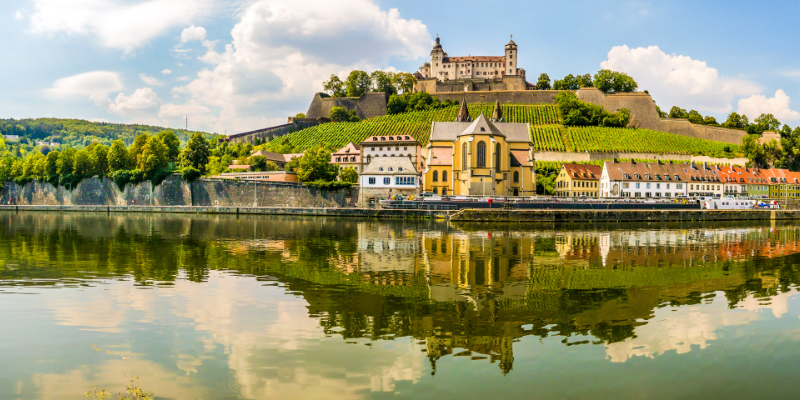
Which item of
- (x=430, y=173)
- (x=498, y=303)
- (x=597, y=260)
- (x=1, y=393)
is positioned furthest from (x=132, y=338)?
(x=430, y=173)

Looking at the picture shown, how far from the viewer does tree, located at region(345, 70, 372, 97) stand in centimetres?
10269

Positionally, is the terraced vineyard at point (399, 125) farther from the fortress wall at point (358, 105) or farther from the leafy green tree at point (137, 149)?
the leafy green tree at point (137, 149)

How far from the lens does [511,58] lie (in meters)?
113

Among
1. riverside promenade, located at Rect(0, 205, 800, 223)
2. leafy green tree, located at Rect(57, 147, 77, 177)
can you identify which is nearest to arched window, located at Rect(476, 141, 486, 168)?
riverside promenade, located at Rect(0, 205, 800, 223)

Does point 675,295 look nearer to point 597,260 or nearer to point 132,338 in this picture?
point 597,260

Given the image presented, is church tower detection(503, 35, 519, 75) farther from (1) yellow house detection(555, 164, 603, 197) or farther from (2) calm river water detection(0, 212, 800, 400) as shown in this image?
(2) calm river water detection(0, 212, 800, 400)

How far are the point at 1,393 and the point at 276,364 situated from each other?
377 cm

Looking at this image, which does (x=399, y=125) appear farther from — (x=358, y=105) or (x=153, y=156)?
(x=153, y=156)

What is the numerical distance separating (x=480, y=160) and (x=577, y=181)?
1469 centimetres

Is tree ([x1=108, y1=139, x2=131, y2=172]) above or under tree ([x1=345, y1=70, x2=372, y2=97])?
under

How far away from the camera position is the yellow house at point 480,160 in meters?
52.3

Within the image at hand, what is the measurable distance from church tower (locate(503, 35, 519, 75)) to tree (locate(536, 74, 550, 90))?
1119 centimetres

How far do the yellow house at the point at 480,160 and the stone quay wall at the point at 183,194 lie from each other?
9.65 m

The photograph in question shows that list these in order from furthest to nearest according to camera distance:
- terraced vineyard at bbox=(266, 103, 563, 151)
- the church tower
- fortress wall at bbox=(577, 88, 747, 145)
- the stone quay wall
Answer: the church tower
terraced vineyard at bbox=(266, 103, 563, 151)
fortress wall at bbox=(577, 88, 747, 145)
the stone quay wall
